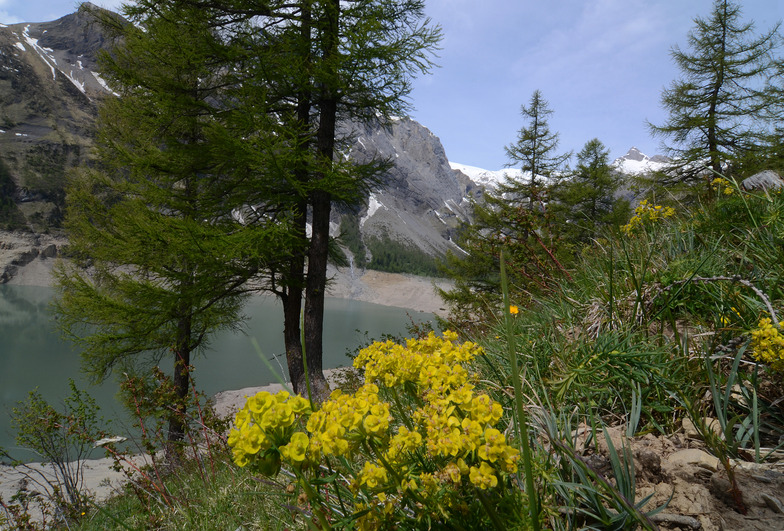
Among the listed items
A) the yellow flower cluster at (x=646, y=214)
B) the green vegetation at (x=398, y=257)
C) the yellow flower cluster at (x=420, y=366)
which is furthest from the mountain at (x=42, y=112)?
the yellow flower cluster at (x=420, y=366)

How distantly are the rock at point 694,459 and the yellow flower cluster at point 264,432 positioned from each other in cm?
122

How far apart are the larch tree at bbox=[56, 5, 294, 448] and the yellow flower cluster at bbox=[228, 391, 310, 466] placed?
547 centimetres

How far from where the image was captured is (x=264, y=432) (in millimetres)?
781

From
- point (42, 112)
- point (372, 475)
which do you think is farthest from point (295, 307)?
point (42, 112)

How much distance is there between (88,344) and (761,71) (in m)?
22.6

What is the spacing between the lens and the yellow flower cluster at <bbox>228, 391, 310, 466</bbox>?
0.77 metres

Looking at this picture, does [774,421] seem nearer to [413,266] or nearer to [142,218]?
[142,218]

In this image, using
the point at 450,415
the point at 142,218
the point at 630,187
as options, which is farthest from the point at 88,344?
the point at 630,187

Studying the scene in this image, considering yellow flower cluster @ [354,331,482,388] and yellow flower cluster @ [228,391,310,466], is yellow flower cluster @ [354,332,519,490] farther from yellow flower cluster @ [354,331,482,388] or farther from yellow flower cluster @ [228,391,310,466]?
yellow flower cluster @ [228,391,310,466]

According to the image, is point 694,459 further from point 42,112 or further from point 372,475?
point 42,112

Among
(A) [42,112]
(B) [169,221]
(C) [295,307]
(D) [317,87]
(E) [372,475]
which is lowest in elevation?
(C) [295,307]

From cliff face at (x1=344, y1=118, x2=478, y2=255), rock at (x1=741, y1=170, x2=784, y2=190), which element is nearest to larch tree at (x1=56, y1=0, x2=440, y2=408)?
rock at (x1=741, y1=170, x2=784, y2=190)

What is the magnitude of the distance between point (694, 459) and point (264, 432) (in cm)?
134

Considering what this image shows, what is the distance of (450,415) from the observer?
893 millimetres
